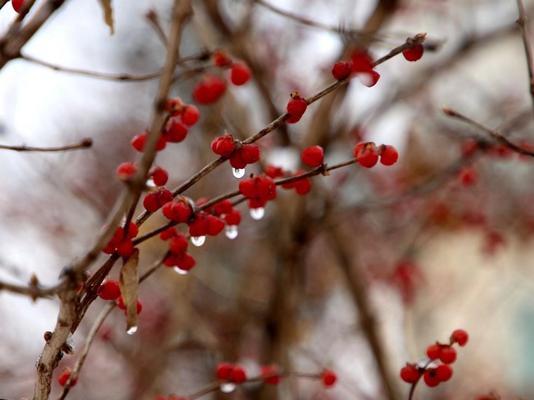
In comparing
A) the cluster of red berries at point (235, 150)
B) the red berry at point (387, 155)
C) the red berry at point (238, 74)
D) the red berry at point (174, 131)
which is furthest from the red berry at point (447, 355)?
the red berry at point (238, 74)

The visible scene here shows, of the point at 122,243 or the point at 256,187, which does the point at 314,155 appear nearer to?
the point at 256,187

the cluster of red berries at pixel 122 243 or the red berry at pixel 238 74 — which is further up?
the red berry at pixel 238 74

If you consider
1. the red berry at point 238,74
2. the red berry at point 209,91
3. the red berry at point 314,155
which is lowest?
the red berry at point 314,155

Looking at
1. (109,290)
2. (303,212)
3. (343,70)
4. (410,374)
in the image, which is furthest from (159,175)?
(303,212)

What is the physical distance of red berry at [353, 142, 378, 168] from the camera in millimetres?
1131

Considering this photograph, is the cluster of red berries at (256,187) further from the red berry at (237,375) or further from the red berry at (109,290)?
the red berry at (237,375)

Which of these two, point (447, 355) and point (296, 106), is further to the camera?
point (447, 355)

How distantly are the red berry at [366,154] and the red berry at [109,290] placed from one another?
0.46 metres

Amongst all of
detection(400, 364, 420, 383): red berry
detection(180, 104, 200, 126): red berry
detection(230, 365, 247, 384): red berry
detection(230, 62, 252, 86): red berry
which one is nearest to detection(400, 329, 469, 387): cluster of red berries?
detection(400, 364, 420, 383): red berry

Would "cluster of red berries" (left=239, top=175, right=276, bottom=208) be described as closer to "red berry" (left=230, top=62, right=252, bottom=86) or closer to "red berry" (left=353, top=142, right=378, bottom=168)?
"red berry" (left=353, top=142, right=378, bottom=168)

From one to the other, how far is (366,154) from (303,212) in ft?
4.58

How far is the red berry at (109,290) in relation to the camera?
1.11m

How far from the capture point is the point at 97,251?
796 millimetres

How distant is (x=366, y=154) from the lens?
1135mm
